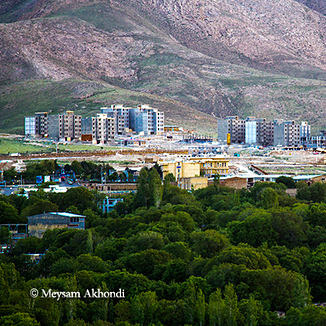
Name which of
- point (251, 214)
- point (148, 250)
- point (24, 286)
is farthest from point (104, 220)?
point (24, 286)

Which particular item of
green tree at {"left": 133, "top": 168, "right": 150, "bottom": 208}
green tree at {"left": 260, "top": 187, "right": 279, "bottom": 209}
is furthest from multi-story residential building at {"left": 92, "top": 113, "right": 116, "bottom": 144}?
green tree at {"left": 260, "top": 187, "right": 279, "bottom": 209}

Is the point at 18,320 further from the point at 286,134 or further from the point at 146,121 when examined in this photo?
the point at 146,121

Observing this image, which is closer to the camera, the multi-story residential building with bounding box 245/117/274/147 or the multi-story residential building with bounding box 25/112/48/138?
the multi-story residential building with bounding box 245/117/274/147

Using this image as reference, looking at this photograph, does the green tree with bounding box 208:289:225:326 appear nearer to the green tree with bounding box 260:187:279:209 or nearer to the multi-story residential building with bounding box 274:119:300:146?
the green tree with bounding box 260:187:279:209

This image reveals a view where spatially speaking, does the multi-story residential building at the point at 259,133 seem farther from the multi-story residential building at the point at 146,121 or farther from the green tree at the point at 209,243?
the green tree at the point at 209,243

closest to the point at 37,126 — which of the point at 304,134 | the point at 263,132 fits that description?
the point at 263,132

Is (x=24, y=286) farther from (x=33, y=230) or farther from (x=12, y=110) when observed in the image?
(x=12, y=110)

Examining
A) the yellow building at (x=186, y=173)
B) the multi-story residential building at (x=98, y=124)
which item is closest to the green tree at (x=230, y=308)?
the yellow building at (x=186, y=173)
